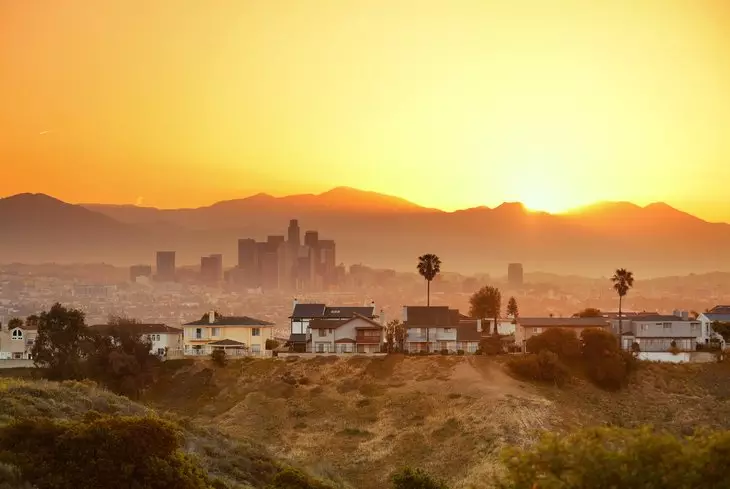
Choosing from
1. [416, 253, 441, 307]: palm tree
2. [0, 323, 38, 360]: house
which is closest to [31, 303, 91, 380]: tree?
[0, 323, 38, 360]: house

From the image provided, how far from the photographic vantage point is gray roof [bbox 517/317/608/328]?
10963cm

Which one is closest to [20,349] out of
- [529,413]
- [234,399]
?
[234,399]

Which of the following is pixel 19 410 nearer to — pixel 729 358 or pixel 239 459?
pixel 239 459

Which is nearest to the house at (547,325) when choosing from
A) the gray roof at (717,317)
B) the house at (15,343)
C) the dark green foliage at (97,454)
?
the gray roof at (717,317)

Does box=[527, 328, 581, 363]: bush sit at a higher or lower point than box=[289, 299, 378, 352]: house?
lower

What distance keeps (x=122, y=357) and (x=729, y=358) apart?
68.3 meters

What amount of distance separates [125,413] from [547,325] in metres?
68.5

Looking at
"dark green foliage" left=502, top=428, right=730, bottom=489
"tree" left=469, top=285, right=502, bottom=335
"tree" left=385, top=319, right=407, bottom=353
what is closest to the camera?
"dark green foliage" left=502, top=428, right=730, bottom=489

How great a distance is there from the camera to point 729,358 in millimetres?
101062

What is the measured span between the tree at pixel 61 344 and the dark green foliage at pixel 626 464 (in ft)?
223

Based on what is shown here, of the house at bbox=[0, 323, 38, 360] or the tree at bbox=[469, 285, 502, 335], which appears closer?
the house at bbox=[0, 323, 38, 360]

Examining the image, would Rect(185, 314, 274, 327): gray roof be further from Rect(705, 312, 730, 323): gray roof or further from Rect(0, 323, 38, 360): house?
Rect(705, 312, 730, 323): gray roof

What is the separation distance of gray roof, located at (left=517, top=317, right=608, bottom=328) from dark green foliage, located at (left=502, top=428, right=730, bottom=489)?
8331cm

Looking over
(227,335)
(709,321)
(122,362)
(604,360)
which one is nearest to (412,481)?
(122,362)
